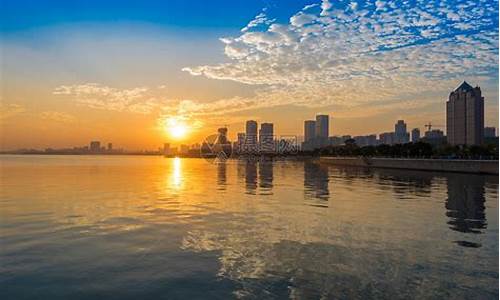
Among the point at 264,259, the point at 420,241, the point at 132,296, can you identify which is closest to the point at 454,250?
the point at 420,241

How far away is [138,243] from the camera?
12867 mm

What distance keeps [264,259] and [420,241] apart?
564 cm

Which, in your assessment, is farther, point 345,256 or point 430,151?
point 430,151

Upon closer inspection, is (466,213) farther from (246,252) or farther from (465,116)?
(465,116)

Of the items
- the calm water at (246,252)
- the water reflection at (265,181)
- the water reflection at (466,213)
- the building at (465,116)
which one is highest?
the building at (465,116)

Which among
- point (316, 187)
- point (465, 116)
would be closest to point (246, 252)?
point (316, 187)

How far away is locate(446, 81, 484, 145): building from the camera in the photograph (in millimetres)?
133950

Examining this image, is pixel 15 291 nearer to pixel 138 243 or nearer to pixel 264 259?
pixel 138 243

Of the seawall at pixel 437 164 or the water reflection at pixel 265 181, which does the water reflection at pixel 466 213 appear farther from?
the seawall at pixel 437 164

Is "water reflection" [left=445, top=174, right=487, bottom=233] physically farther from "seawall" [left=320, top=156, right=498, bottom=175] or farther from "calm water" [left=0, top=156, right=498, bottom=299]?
"seawall" [left=320, top=156, right=498, bottom=175]

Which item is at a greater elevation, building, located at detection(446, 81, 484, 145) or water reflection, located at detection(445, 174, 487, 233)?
building, located at detection(446, 81, 484, 145)

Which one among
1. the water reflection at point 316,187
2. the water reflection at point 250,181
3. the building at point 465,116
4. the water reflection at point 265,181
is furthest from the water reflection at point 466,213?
the building at point 465,116

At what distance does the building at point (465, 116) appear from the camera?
134m

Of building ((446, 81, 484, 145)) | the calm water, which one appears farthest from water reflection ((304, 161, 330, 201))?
building ((446, 81, 484, 145))
